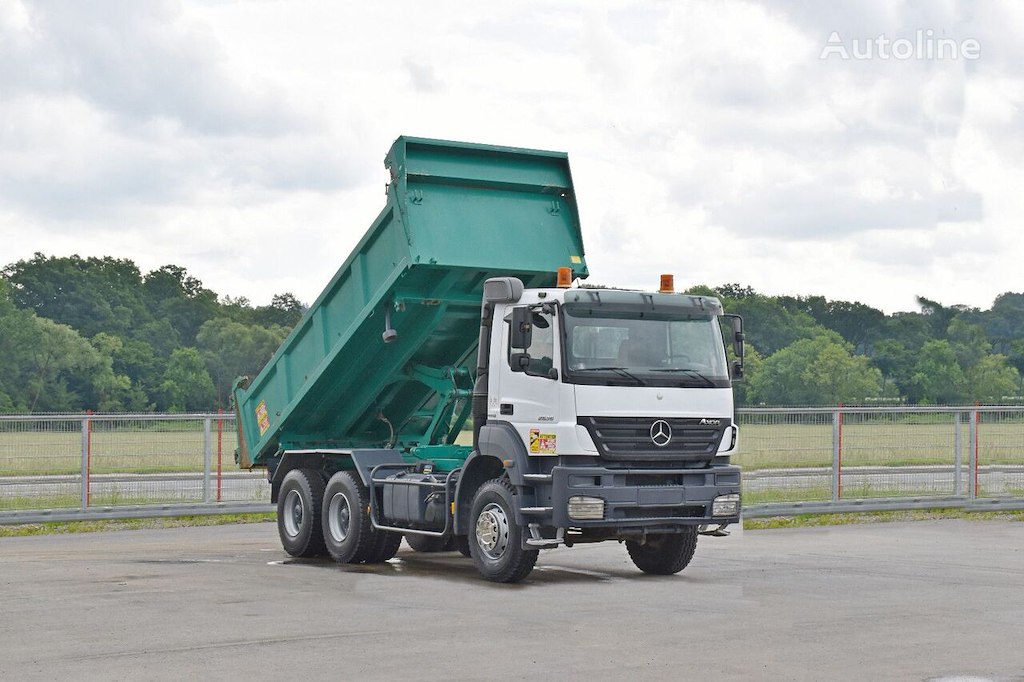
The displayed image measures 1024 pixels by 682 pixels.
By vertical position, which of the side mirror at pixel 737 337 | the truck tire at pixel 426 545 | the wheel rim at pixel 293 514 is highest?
the side mirror at pixel 737 337

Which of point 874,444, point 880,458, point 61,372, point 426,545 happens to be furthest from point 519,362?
point 61,372

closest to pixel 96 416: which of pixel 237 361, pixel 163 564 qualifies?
pixel 163 564

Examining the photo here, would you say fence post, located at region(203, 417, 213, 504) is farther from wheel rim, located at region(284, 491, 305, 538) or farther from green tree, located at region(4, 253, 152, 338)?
green tree, located at region(4, 253, 152, 338)

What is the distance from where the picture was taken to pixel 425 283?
14.6 metres

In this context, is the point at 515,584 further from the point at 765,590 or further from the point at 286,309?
the point at 286,309

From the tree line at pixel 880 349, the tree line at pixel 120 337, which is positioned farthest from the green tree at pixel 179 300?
the tree line at pixel 880 349

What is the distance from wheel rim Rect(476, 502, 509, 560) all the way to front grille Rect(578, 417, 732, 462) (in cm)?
123

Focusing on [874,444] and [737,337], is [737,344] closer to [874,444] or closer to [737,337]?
[737,337]

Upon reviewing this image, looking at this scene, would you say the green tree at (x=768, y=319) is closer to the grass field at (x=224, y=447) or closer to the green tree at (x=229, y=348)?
the green tree at (x=229, y=348)

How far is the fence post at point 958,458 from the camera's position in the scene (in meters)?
24.0

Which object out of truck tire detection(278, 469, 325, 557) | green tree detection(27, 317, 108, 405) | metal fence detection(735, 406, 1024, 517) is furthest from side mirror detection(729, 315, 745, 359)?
green tree detection(27, 317, 108, 405)

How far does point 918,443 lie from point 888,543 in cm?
578

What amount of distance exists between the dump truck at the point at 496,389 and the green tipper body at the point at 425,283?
22mm

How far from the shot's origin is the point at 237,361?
301 feet
